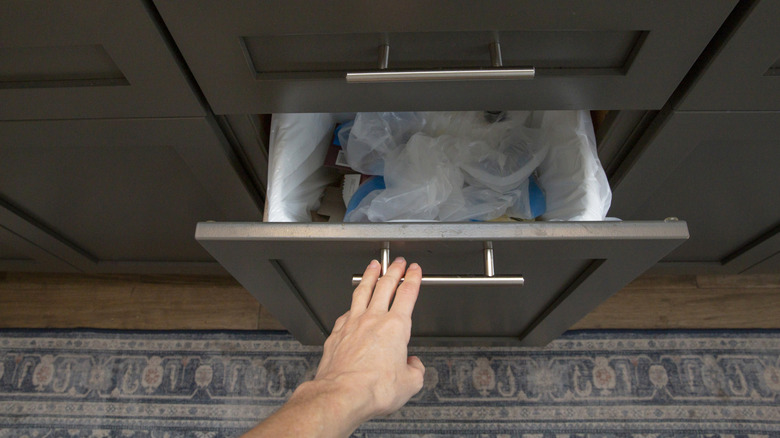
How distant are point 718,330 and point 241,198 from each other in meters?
0.95

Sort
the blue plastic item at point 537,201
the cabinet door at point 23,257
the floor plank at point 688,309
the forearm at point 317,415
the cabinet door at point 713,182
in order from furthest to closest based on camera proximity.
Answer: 1. the floor plank at point 688,309
2. the cabinet door at point 23,257
3. the blue plastic item at point 537,201
4. the cabinet door at point 713,182
5. the forearm at point 317,415

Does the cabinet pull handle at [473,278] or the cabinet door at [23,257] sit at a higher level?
the cabinet door at [23,257]

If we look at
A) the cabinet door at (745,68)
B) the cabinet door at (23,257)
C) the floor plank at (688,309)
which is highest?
the cabinet door at (23,257)

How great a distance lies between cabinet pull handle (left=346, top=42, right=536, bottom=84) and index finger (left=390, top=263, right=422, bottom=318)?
0.17 meters

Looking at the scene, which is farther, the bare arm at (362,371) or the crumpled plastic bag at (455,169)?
the crumpled plastic bag at (455,169)

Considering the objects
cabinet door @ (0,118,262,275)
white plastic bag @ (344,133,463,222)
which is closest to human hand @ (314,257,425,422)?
white plastic bag @ (344,133,463,222)

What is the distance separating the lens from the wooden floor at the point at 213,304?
3.39 ft

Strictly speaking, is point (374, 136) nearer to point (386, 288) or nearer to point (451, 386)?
point (386, 288)

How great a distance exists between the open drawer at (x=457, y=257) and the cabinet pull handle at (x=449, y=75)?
0.12 meters

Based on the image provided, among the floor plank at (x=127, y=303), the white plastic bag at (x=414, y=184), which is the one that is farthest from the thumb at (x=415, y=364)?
the floor plank at (x=127, y=303)

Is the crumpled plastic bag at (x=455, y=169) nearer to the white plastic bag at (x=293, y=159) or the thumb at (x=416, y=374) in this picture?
the white plastic bag at (x=293, y=159)

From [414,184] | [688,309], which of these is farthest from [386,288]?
[688,309]

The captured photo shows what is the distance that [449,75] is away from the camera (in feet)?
1.44

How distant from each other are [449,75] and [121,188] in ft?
1.63
